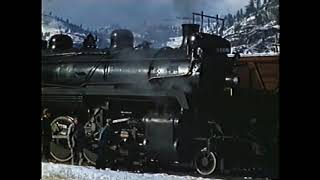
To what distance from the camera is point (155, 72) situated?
834cm

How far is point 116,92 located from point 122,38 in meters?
1.43

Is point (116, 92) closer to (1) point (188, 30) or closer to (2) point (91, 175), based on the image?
(1) point (188, 30)

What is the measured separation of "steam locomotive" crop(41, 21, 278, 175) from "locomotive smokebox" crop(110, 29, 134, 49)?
38mm

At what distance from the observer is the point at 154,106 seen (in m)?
8.12

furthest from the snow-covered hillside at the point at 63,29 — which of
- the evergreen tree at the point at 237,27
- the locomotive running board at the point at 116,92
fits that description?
the evergreen tree at the point at 237,27

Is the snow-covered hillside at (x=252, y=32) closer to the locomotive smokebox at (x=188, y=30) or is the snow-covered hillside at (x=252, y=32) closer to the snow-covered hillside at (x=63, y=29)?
the locomotive smokebox at (x=188, y=30)

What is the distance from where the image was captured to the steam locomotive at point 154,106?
7.74 meters

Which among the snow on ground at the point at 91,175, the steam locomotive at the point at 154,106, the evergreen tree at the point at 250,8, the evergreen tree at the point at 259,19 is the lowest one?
the snow on ground at the point at 91,175

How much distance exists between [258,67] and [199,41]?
2.65m

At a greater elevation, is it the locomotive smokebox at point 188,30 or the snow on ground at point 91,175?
the locomotive smokebox at point 188,30

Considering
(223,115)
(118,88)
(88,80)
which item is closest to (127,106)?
(118,88)

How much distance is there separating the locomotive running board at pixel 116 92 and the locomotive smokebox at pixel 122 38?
119 cm

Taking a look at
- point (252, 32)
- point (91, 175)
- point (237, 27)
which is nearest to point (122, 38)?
point (237, 27)

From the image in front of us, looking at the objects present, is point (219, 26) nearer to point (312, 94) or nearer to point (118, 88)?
point (118, 88)
